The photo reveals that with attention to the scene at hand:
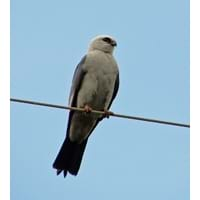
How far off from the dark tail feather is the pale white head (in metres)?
1.25

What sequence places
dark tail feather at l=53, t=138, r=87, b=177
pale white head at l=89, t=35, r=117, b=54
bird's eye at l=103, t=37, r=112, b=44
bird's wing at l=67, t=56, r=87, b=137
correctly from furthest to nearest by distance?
bird's eye at l=103, t=37, r=112, b=44 → pale white head at l=89, t=35, r=117, b=54 → bird's wing at l=67, t=56, r=87, b=137 → dark tail feather at l=53, t=138, r=87, b=177

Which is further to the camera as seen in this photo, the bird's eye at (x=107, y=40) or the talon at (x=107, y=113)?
the bird's eye at (x=107, y=40)

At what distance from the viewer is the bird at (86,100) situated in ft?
22.4

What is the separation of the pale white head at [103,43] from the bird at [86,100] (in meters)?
0.33

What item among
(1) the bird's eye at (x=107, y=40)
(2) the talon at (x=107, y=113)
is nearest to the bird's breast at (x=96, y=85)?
(2) the talon at (x=107, y=113)

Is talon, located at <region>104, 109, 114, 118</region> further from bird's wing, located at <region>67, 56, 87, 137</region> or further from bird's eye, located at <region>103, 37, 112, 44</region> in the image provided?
bird's eye, located at <region>103, 37, 112, 44</region>

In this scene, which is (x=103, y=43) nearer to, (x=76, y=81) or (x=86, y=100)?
(x=76, y=81)

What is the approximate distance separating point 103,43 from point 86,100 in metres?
1.17

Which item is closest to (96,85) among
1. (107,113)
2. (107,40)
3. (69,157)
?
(107,113)

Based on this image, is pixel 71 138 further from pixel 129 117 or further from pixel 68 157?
pixel 129 117

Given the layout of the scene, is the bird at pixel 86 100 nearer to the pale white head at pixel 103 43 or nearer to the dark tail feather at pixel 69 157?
the dark tail feather at pixel 69 157

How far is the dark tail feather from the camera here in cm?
679

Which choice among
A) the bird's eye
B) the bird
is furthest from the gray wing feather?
the bird's eye
